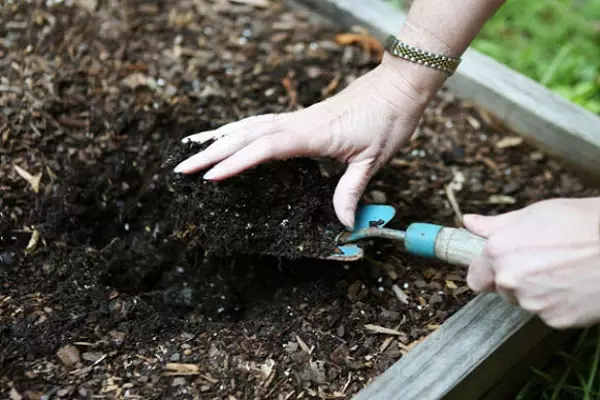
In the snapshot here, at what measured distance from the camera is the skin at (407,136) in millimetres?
1418

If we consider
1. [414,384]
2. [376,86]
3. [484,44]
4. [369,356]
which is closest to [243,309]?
[369,356]

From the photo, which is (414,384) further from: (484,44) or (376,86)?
(484,44)

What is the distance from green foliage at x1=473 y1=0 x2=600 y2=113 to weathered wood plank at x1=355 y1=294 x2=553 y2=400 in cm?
128

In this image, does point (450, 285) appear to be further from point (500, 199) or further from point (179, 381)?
point (179, 381)

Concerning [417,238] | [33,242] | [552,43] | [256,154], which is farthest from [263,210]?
[552,43]

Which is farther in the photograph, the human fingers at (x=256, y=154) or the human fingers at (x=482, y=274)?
the human fingers at (x=256, y=154)

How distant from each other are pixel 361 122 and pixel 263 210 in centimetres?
34

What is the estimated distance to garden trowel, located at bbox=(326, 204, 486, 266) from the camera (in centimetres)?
165

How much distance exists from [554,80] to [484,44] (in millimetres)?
320

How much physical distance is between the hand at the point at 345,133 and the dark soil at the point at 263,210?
5cm

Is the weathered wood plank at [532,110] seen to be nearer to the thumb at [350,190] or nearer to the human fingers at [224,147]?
the thumb at [350,190]

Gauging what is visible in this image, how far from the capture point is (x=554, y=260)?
4.62ft

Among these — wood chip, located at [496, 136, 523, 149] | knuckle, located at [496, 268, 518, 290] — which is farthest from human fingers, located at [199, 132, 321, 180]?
wood chip, located at [496, 136, 523, 149]

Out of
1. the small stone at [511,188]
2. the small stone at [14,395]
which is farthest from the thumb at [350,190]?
the small stone at [14,395]
